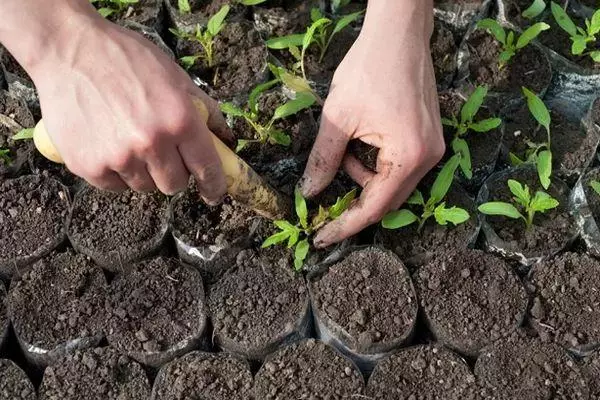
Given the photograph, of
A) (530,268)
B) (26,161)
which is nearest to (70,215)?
(26,161)

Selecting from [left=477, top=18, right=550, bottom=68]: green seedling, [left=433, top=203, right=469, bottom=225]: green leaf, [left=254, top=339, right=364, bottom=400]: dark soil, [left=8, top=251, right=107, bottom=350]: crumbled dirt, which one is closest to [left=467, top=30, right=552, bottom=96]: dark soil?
[left=477, top=18, right=550, bottom=68]: green seedling

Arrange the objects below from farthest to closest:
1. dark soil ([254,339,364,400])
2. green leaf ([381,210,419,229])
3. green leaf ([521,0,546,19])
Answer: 1. green leaf ([521,0,546,19])
2. green leaf ([381,210,419,229])
3. dark soil ([254,339,364,400])

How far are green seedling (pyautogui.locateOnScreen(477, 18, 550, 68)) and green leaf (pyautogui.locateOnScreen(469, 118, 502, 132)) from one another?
0.77 ft

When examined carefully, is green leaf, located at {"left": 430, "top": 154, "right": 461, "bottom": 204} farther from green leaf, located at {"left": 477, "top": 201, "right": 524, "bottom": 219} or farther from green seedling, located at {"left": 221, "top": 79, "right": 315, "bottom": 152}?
green seedling, located at {"left": 221, "top": 79, "right": 315, "bottom": 152}

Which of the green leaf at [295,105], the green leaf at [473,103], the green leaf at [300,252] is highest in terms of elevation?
the green leaf at [295,105]

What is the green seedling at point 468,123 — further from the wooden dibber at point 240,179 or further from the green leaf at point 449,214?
the wooden dibber at point 240,179

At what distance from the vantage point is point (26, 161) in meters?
1.73

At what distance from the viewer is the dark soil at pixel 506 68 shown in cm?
183

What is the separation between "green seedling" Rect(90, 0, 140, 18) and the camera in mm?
1925

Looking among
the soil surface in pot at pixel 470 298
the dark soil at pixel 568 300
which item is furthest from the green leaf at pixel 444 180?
the dark soil at pixel 568 300

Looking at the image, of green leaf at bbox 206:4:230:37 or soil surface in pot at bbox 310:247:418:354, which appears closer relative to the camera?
soil surface in pot at bbox 310:247:418:354

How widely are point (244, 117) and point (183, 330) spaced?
0.52 metres

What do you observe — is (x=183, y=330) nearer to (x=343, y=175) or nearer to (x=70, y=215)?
(x=70, y=215)

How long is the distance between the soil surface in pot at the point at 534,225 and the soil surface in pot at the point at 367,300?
27 cm
